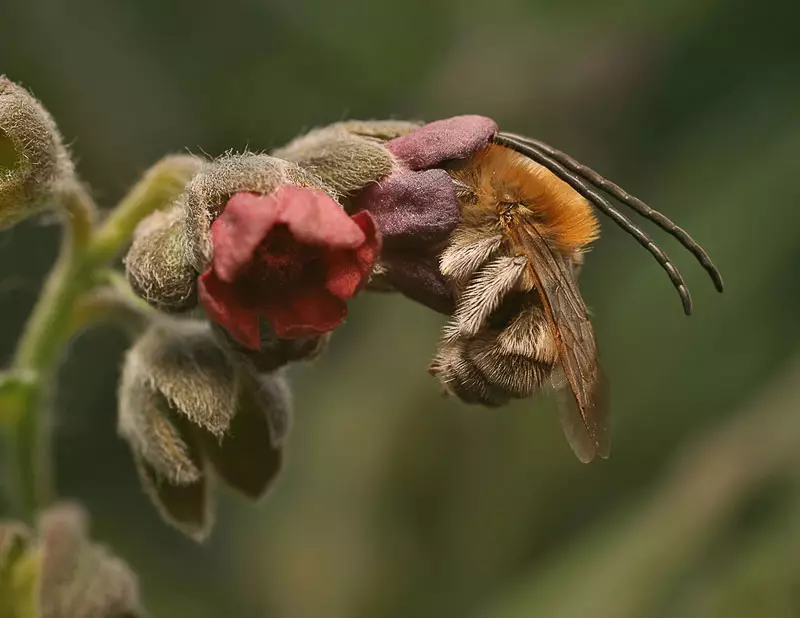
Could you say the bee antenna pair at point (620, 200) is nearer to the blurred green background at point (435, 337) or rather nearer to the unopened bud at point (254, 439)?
the unopened bud at point (254, 439)

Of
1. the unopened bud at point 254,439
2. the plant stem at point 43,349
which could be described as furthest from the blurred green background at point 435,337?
the unopened bud at point 254,439

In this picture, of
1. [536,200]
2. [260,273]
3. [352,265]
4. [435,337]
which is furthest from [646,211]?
[435,337]

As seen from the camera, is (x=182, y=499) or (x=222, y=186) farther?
(x=182, y=499)

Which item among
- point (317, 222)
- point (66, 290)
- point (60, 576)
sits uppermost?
point (317, 222)

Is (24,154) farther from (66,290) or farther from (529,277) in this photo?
(529,277)

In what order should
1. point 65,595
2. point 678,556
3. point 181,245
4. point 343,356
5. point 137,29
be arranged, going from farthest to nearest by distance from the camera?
point 343,356 < point 137,29 < point 678,556 < point 65,595 < point 181,245

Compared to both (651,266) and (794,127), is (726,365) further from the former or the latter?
(794,127)

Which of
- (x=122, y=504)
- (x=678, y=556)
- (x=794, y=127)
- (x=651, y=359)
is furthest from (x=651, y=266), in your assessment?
(x=122, y=504)
